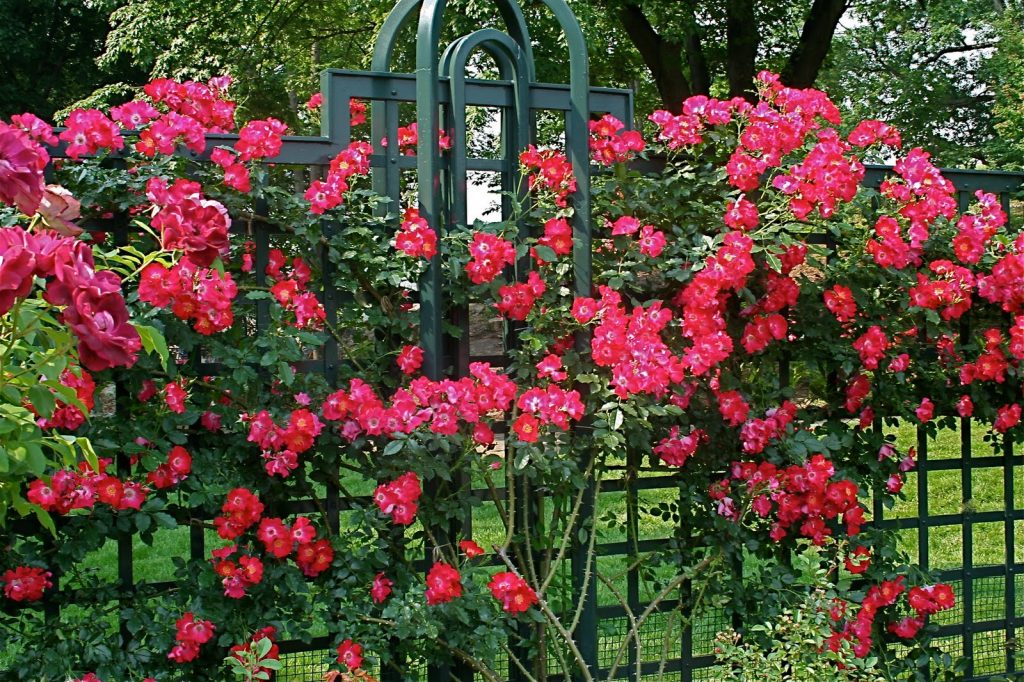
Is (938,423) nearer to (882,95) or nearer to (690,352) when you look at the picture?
(690,352)

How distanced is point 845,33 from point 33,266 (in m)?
13.7

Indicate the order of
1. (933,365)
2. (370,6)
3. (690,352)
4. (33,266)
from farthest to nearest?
(370,6)
(933,365)
(690,352)
(33,266)

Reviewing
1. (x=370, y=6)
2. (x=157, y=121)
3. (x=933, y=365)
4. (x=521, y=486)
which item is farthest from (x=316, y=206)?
(x=370, y=6)

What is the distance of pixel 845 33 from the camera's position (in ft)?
44.6

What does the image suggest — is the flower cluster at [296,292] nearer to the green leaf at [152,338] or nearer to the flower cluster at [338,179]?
the flower cluster at [338,179]

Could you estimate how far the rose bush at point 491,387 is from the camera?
245 centimetres

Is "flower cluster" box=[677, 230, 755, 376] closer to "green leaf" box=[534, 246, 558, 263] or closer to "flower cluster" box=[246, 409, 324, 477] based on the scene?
"green leaf" box=[534, 246, 558, 263]

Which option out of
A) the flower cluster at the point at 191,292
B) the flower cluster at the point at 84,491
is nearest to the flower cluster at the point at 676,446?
the flower cluster at the point at 191,292

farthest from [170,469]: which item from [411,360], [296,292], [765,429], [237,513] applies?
[765,429]

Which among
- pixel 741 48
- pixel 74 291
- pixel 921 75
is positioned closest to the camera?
pixel 74 291

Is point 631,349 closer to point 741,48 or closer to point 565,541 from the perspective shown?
point 565,541

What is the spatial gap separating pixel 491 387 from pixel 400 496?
35 centimetres

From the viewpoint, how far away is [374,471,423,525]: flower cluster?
2.54 metres

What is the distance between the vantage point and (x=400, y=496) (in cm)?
254
